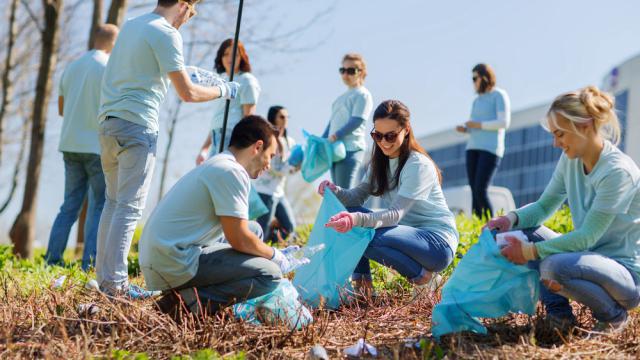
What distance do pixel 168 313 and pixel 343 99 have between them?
3483 mm

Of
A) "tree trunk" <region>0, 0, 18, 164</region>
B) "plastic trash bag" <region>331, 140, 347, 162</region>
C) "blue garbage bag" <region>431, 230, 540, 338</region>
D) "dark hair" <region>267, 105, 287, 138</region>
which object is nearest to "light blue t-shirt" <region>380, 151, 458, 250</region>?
"blue garbage bag" <region>431, 230, 540, 338</region>

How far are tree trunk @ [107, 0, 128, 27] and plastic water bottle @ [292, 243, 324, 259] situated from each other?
21.1ft

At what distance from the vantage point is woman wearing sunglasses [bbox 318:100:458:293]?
423 cm

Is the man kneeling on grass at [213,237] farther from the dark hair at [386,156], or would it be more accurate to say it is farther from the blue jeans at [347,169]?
the blue jeans at [347,169]

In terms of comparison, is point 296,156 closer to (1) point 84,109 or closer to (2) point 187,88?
(1) point 84,109

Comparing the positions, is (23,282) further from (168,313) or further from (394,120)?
(394,120)

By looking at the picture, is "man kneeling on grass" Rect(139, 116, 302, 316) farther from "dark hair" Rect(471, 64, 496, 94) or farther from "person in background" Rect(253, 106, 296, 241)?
"dark hair" Rect(471, 64, 496, 94)

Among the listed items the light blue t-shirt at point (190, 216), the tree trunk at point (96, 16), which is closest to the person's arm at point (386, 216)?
the light blue t-shirt at point (190, 216)

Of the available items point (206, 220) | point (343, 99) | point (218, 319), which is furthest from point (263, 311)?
point (343, 99)

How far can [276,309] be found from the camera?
375 cm

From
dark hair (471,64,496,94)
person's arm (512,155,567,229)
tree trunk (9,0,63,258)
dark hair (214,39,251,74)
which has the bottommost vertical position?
tree trunk (9,0,63,258)

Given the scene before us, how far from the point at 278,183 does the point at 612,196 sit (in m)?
4.32

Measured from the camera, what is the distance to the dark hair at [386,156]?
14.2 feet

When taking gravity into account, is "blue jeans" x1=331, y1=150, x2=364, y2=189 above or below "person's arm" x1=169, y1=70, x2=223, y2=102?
below
